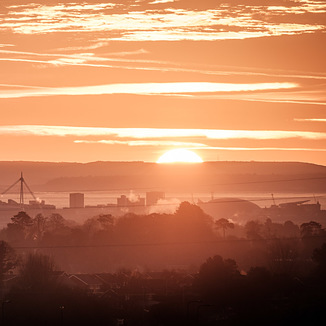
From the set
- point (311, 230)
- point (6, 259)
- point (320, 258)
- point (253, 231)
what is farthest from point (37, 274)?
point (253, 231)

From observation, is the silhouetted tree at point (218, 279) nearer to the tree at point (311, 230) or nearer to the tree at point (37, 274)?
the tree at point (37, 274)

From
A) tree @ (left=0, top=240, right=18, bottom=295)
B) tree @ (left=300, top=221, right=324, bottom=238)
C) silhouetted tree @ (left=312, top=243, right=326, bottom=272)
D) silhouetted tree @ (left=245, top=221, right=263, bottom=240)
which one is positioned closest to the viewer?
silhouetted tree @ (left=312, top=243, right=326, bottom=272)

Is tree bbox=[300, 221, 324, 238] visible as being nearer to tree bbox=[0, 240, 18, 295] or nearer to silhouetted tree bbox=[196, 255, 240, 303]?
tree bbox=[0, 240, 18, 295]

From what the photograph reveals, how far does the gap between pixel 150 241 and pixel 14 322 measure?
190 ft

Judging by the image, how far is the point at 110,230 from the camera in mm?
139750

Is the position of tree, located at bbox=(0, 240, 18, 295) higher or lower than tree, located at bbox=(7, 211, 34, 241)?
lower

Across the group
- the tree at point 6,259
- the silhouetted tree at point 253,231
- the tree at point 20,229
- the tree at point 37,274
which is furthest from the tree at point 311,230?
the tree at point 37,274

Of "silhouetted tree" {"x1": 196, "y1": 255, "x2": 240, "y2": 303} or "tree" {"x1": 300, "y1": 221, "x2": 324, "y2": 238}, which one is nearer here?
"silhouetted tree" {"x1": 196, "y1": 255, "x2": 240, "y2": 303}

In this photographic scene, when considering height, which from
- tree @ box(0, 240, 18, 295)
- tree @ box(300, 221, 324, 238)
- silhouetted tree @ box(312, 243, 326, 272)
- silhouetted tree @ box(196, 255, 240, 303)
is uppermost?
tree @ box(300, 221, 324, 238)

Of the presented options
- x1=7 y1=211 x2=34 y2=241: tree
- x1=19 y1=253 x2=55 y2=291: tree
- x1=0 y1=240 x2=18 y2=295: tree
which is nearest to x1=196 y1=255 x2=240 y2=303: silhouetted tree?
x1=19 y1=253 x2=55 y2=291: tree

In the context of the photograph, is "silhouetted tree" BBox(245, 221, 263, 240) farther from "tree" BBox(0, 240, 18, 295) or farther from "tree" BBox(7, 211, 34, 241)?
"tree" BBox(0, 240, 18, 295)

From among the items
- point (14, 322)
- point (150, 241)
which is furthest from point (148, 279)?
point (150, 241)

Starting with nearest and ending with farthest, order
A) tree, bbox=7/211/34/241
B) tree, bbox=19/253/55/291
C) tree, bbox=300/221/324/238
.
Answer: tree, bbox=19/253/55/291
tree, bbox=300/221/324/238
tree, bbox=7/211/34/241

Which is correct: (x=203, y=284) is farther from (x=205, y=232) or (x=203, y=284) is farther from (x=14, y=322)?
(x=205, y=232)
